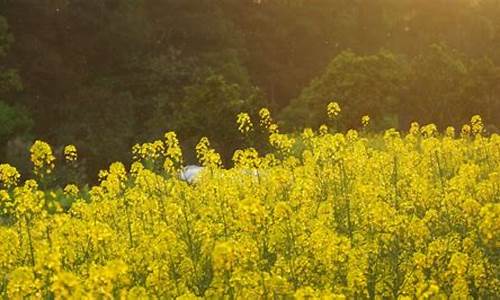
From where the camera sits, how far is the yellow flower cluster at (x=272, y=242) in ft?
19.7

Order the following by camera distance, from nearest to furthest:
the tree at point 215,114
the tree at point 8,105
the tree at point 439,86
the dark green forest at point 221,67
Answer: the tree at point 215,114 < the dark green forest at point 221,67 < the tree at point 8,105 < the tree at point 439,86

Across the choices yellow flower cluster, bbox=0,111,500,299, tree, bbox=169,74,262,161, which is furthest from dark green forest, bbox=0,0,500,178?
yellow flower cluster, bbox=0,111,500,299

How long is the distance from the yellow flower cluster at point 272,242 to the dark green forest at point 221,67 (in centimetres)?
1362

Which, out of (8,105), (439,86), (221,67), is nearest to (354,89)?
(439,86)

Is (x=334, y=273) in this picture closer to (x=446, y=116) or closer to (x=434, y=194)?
(x=434, y=194)

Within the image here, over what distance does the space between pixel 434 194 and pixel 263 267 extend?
2.66 meters

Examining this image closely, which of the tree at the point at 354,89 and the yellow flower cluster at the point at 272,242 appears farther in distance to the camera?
the tree at the point at 354,89

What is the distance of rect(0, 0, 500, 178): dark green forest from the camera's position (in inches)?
1134

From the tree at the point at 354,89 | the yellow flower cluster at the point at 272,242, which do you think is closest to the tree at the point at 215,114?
the tree at the point at 354,89

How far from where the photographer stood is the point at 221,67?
35125 mm

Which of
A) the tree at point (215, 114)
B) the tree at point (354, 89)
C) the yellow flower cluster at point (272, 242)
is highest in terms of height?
the tree at point (354, 89)

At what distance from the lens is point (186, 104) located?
958 inches

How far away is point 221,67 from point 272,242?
27.8 metres

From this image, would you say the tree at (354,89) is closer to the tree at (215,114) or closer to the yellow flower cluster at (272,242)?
the tree at (215,114)
